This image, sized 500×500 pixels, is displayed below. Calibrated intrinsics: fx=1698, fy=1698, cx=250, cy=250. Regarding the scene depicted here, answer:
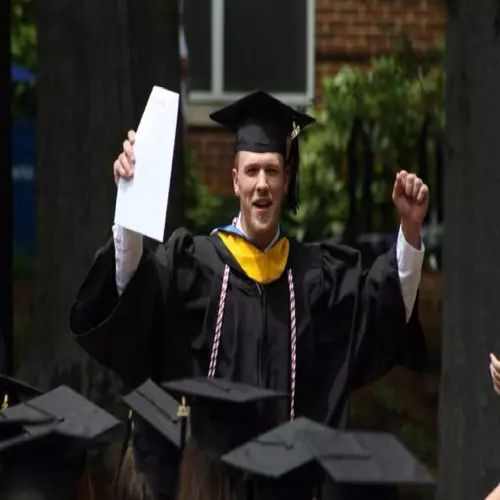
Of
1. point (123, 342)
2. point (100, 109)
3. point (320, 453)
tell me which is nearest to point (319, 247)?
point (123, 342)

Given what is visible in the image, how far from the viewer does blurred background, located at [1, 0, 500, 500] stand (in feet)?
23.7

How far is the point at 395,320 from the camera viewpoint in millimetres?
5133

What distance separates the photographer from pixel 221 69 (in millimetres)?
12430

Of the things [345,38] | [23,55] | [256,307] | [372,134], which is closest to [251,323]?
[256,307]

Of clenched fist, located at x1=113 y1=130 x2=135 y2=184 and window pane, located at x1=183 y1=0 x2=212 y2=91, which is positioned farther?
window pane, located at x1=183 y1=0 x2=212 y2=91

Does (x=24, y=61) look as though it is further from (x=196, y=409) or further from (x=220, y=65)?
(x=196, y=409)

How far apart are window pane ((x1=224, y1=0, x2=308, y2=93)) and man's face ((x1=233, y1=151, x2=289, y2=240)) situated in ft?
23.8

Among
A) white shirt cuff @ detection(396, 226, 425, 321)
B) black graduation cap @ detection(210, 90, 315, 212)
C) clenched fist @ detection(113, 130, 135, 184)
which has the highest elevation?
black graduation cap @ detection(210, 90, 315, 212)

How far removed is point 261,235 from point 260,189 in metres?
0.17

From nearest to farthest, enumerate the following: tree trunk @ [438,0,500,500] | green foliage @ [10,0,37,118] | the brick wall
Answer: tree trunk @ [438,0,500,500] < green foliage @ [10,0,37,118] < the brick wall

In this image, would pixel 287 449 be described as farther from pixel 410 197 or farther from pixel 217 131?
pixel 217 131

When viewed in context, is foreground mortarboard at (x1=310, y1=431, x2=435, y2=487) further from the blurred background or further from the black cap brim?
the blurred background

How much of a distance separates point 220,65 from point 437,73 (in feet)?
7.67

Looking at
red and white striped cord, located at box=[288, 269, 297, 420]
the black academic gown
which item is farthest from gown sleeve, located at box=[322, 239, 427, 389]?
red and white striped cord, located at box=[288, 269, 297, 420]
